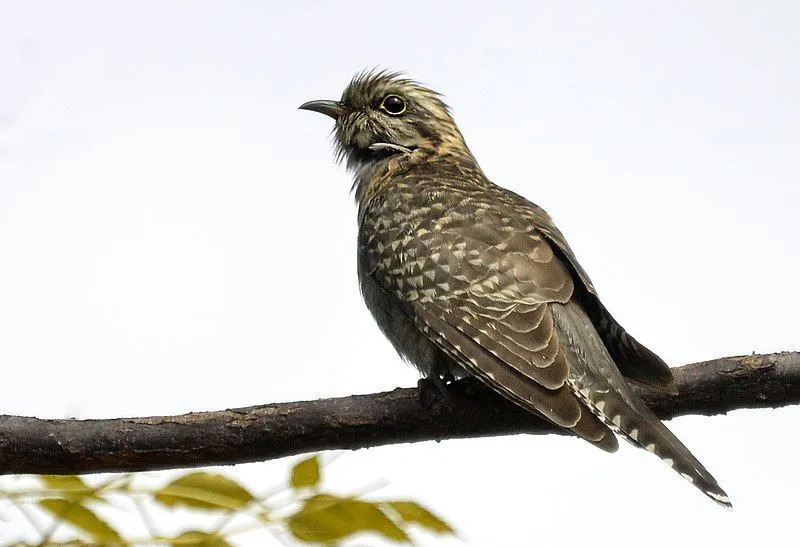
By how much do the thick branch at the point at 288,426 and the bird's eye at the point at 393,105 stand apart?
201 cm

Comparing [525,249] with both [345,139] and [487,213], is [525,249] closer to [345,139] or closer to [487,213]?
[487,213]

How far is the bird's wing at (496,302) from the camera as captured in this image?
298 centimetres

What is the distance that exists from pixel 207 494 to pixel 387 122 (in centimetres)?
306

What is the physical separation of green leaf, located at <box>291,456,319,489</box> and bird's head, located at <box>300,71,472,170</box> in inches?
109

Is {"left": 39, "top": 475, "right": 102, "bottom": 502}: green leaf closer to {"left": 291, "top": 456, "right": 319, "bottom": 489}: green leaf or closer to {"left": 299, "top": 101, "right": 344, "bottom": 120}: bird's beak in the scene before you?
{"left": 291, "top": 456, "right": 319, "bottom": 489}: green leaf

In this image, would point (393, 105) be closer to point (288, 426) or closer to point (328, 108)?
point (328, 108)

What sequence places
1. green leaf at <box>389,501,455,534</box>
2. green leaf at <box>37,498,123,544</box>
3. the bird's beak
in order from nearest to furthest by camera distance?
1. green leaf at <box>37,498,123,544</box>
2. green leaf at <box>389,501,455,534</box>
3. the bird's beak

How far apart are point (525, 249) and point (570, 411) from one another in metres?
0.80

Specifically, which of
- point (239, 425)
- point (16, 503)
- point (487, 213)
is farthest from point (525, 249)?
point (16, 503)

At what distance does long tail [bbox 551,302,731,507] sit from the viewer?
2797 millimetres

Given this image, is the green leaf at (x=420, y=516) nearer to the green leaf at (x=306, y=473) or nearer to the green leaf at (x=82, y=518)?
the green leaf at (x=306, y=473)

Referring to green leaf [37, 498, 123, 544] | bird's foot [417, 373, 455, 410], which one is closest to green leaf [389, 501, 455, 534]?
green leaf [37, 498, 123, 544]

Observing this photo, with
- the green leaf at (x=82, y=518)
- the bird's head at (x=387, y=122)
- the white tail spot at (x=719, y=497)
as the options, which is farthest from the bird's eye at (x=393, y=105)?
the green leaf at (x=82, y=518)

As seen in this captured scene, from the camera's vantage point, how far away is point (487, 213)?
12.3ft
